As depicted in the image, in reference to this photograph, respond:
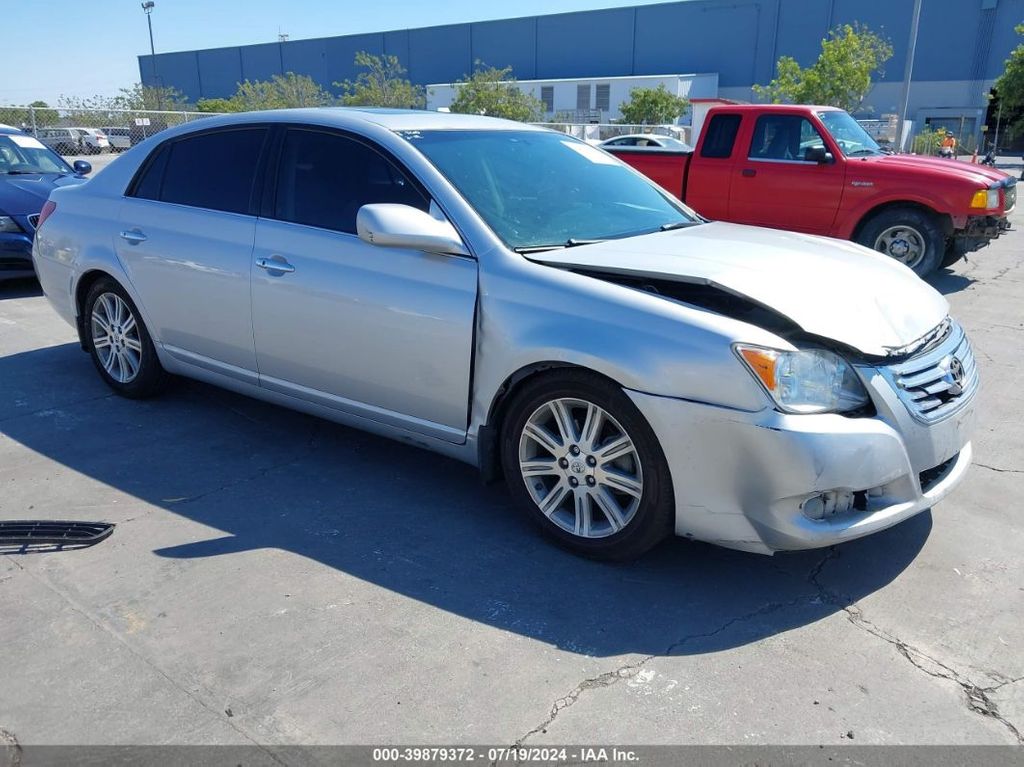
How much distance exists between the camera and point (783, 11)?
5703 cm

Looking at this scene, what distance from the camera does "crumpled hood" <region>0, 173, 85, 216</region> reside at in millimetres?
8336

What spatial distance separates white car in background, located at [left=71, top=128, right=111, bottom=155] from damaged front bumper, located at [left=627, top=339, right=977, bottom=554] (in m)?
21.2

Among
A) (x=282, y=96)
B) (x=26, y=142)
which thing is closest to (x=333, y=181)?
(x=26, y=142)

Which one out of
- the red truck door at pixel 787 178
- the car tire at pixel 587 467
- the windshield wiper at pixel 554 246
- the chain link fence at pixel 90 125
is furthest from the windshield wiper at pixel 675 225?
the chain link fence at pixel 90 125

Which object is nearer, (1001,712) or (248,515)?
(1001,712)

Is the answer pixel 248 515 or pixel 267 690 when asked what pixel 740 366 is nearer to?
pixel 267 690

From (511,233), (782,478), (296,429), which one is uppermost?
(511,233)

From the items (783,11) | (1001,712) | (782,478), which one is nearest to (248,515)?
(782,478)

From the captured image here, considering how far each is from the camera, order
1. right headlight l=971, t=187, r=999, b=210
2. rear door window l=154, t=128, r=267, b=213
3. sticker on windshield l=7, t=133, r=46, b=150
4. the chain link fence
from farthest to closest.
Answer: the chain link fence → sticker on windshield l=7, t=133, r=46, b=150 → right headlight l=971, t=187, r=999, b=210 → rear door window l=154, t=128, r=267, b=213

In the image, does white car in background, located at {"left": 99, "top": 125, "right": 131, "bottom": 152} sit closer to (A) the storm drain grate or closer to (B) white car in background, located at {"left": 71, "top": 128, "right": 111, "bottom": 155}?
(B) white car in background, located at {"left": 71, "top": 128, "right": 111, "bottom": 155}

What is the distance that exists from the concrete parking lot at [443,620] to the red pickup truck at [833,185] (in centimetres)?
529

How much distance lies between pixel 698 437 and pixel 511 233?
50.8 inches

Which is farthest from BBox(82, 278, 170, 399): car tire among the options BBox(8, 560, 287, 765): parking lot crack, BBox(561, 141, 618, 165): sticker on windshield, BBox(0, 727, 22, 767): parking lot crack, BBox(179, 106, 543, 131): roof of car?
BBox(0, 727, 22, 767): parking lot crack

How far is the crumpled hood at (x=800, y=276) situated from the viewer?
3127 millimetres
